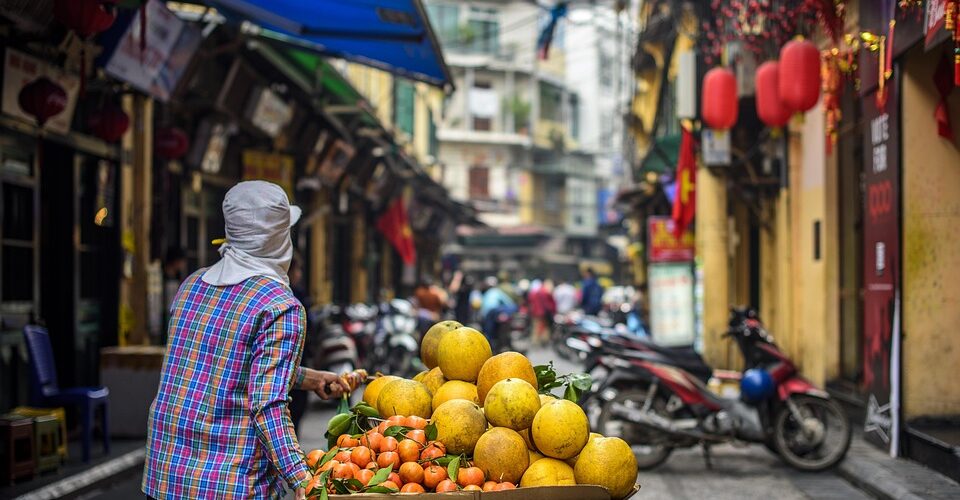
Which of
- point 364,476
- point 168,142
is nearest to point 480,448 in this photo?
point 364,476

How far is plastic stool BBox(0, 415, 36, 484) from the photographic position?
793 cm

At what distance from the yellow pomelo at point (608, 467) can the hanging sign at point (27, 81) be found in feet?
21.3

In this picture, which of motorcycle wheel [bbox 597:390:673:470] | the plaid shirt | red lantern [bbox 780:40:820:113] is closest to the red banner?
red lantern [bbox 780:40:820:113]

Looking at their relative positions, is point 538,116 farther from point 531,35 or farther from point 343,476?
point 343,476

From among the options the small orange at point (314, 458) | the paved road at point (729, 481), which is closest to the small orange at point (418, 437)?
the small orange at point (314, 458)

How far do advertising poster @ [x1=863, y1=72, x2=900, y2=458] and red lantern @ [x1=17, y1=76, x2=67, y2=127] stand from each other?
6.83m

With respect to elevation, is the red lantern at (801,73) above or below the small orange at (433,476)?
above

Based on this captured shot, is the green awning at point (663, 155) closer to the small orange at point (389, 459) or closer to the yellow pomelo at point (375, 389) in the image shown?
the yellow pomelo at point (375, 389)

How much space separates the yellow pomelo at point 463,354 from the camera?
466 cm

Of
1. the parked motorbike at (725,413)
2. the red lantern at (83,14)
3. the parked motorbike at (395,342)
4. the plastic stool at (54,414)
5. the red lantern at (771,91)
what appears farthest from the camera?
the parked motorbike at (395,342)

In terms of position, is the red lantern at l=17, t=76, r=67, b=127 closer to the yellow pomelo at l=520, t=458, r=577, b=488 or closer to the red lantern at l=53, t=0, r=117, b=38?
the red lantern at l=53, t=0, r=117, b=38

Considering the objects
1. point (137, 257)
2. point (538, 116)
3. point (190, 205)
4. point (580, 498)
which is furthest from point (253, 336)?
point (538, 116)

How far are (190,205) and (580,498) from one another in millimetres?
11391

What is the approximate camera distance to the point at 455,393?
15.0 feet
